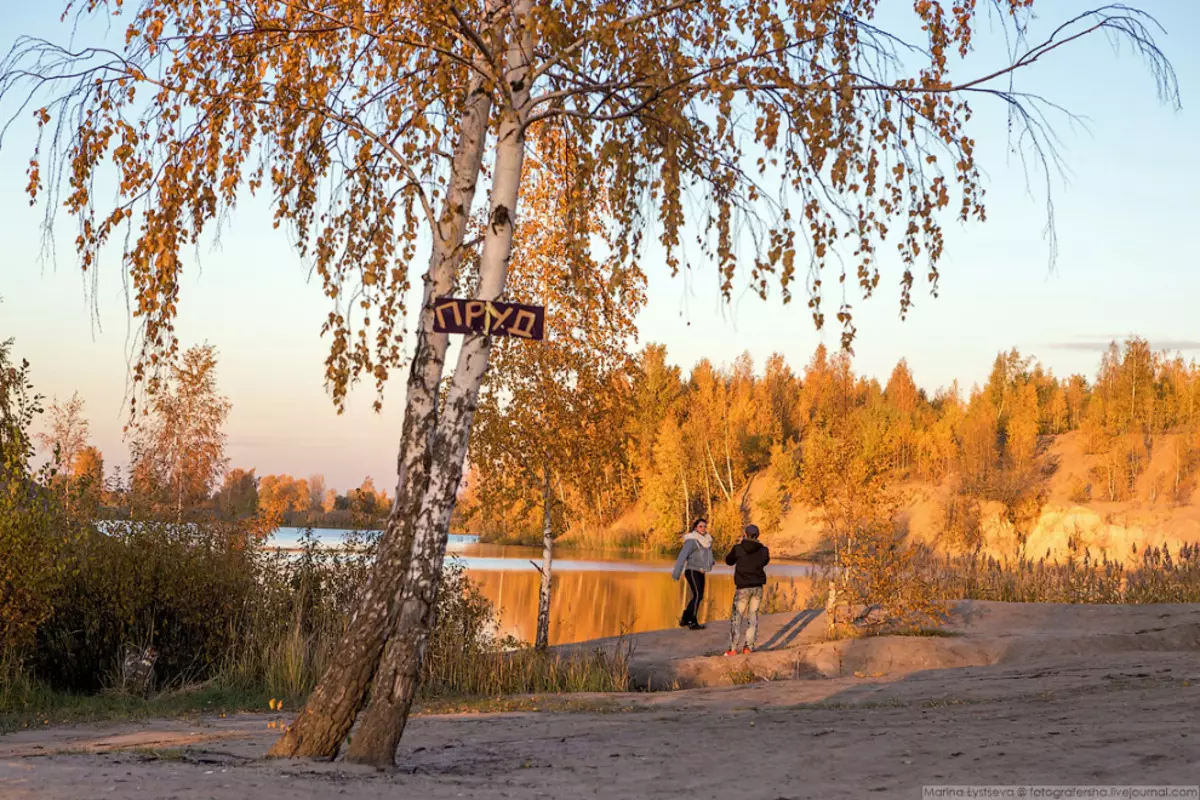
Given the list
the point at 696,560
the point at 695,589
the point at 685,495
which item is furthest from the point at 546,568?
the point at 685,495

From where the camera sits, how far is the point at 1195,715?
8.94 meters

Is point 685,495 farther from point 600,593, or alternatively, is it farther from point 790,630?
point 790,630

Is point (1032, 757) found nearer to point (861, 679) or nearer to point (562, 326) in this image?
point (861, 679)

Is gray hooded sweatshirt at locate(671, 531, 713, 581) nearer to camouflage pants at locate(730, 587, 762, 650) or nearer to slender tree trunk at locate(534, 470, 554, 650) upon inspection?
camouflage pants at locate(730, 587, 762, 650)

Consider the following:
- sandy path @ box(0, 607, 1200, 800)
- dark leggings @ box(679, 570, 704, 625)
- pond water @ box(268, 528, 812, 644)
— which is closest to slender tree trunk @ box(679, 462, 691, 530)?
pond water @ box(268, 528, 812, 644)

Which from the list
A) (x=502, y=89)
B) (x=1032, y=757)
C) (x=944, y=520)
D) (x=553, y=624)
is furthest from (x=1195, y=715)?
(x=944, y=520)

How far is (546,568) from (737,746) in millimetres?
9477

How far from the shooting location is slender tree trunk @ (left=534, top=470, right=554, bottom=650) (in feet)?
58.8

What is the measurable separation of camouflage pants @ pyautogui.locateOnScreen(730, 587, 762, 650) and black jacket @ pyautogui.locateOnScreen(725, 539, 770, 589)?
0.37ft

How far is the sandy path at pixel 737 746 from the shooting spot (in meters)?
7.06

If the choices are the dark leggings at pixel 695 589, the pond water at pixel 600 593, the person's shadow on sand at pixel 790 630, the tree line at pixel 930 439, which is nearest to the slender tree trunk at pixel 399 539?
the pond water at pixel 600 593

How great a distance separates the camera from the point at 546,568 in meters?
18.6

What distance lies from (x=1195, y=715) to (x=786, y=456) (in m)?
66.0

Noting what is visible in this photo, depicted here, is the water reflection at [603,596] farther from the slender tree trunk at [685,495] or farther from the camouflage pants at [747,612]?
the slender tree trunk at [685,495]
